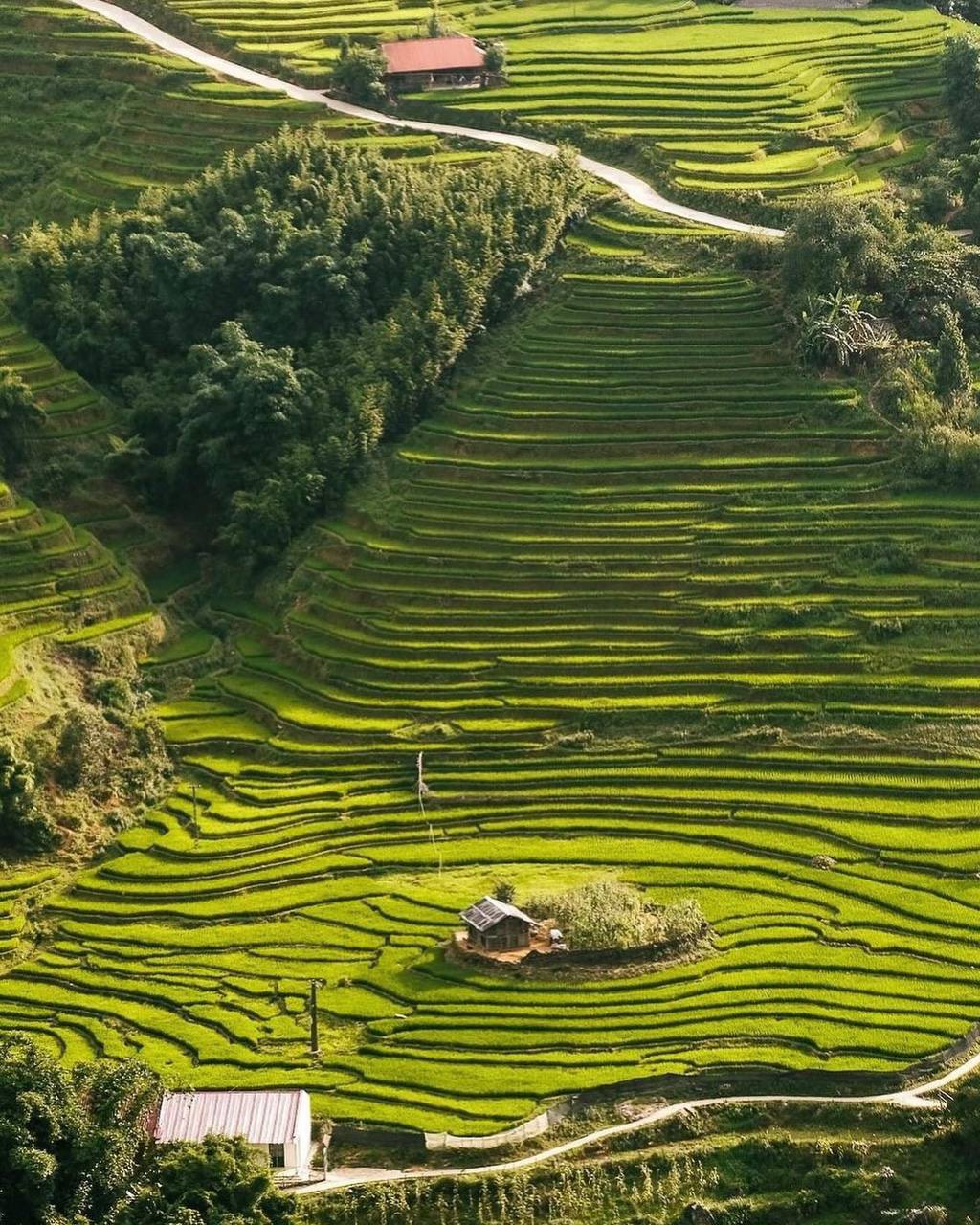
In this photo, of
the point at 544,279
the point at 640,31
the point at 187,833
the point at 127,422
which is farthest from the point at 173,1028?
the point at 640,31

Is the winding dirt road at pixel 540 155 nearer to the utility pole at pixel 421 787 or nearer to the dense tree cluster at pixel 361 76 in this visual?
the dense tree cluster at pixel 361 76

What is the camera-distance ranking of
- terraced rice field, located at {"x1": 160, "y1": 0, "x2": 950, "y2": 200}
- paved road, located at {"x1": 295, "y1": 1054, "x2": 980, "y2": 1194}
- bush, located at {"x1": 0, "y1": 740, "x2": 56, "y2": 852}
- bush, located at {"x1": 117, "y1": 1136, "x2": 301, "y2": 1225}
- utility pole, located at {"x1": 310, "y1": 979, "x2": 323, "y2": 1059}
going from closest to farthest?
bush, located at {"x1": 117, "y1": 1136, "x2": 301, "y2": 1225}, paved road, located at {"x1": 295, "y1": 1054, "x2": 980, "y2": 1194}, utility pole, located at {"x1": 310, "y1": 979, "x2": 323, "y2": 1059}, bush, located at {"x1": 0, "y1": 740, "x2": 56, "y2": 852}, terraced rice field, located at {"x1": 160, "y1": 0, "x2": 950, "y2": 200}

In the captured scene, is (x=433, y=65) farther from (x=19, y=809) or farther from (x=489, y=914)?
(x=489, y=914)

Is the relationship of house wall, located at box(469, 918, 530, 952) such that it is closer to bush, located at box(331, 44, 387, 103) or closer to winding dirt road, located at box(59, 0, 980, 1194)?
winding dirt road, located at box(59, 0, 980, 1194)

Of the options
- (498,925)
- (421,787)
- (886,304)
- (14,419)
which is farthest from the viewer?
(886,304)

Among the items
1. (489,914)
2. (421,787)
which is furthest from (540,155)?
(489,914)

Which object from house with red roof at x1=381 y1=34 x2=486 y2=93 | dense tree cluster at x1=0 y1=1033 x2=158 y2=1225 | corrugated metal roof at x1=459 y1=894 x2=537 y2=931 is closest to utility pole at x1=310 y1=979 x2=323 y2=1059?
corrugated metal roof at x1=459 y1=894 x2=537 y2=931

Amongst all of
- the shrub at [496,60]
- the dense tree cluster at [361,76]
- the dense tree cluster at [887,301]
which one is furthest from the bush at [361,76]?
the dense tree cluster at [887,301]
